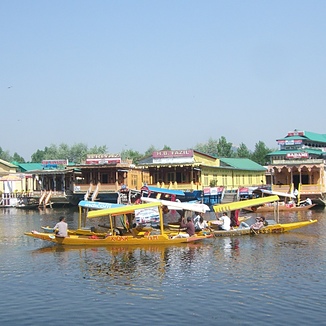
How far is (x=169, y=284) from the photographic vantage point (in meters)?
19.8

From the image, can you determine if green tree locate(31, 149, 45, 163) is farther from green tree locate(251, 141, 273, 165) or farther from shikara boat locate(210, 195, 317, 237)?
shikara boat locate(210, 195, 317, 237)

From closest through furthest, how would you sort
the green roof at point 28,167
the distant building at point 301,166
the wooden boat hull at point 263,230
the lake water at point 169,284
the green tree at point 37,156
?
the lake water at point 169,284 < the wooden boat hull at point 263,230 < the distant building at point 301,166 < the green roof at point 28,167 < the green tree at point 37,156

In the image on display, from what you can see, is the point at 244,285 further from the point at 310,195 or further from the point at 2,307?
the point at 310,195

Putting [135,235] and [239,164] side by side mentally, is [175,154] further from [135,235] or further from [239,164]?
[135,235]

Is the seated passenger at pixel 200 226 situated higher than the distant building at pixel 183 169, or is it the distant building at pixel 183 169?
the distant building at pixel 183 169

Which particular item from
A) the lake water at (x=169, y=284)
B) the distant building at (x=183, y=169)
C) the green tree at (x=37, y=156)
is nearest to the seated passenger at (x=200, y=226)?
the lake water at (x=169, y=284)

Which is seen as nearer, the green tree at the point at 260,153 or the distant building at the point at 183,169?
the distant building at the point at 183,169

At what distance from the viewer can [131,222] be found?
30.7 m

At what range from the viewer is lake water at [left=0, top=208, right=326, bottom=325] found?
630 inches

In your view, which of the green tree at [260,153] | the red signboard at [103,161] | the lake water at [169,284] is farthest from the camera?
the green tree at [260,153]

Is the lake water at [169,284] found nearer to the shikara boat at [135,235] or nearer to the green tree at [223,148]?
the shikara boat at [135,235]

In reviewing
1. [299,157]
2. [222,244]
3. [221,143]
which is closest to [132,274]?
[222,244]

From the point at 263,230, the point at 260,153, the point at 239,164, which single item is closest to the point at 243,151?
the point at 260,153

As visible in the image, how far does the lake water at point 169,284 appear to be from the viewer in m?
16.0
